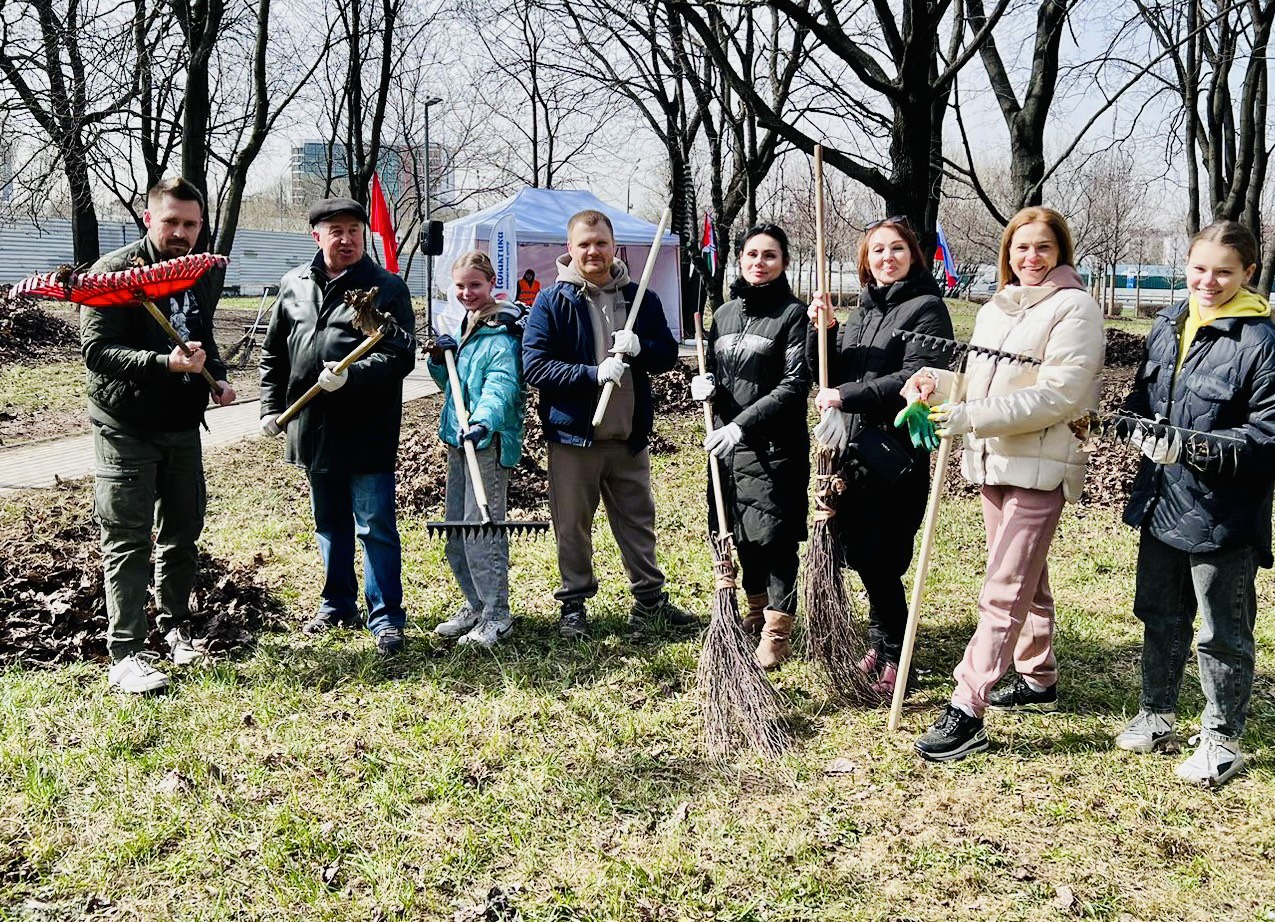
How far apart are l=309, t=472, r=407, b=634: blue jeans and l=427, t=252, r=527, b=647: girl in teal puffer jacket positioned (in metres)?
0.29

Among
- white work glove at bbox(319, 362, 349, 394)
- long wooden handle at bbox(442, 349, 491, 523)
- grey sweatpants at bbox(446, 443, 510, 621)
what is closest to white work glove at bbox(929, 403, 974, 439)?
long wooden handle at bbox(442, 349, 491, 523)

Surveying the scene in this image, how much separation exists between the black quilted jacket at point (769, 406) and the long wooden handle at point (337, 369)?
4.97 feet

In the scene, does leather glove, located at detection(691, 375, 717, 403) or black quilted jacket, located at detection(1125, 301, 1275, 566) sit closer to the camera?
black quilted jacket, located at detection(1125, 301, 1275, 566)

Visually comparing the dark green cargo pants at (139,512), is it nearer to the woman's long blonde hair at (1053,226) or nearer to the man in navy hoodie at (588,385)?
the man in navy hoodie at (588,385)

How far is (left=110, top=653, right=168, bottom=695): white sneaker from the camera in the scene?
13.7ft

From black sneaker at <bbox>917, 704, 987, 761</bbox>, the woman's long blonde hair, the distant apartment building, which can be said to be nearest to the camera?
the woman's long blonde hair

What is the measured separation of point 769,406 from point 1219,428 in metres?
1.62

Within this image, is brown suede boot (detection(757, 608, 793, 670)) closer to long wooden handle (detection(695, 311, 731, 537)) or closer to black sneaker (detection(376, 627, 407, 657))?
long wooden handle (detection(695, 311, 731, 537))

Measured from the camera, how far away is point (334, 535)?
15.8 ft

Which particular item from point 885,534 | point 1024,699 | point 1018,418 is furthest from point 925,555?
point 1024,699

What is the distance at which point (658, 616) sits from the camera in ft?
16.8

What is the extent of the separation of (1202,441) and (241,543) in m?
5.53

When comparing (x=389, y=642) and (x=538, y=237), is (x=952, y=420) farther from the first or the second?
(x=538, y=237)

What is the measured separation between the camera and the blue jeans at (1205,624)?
→ 3432 mm
